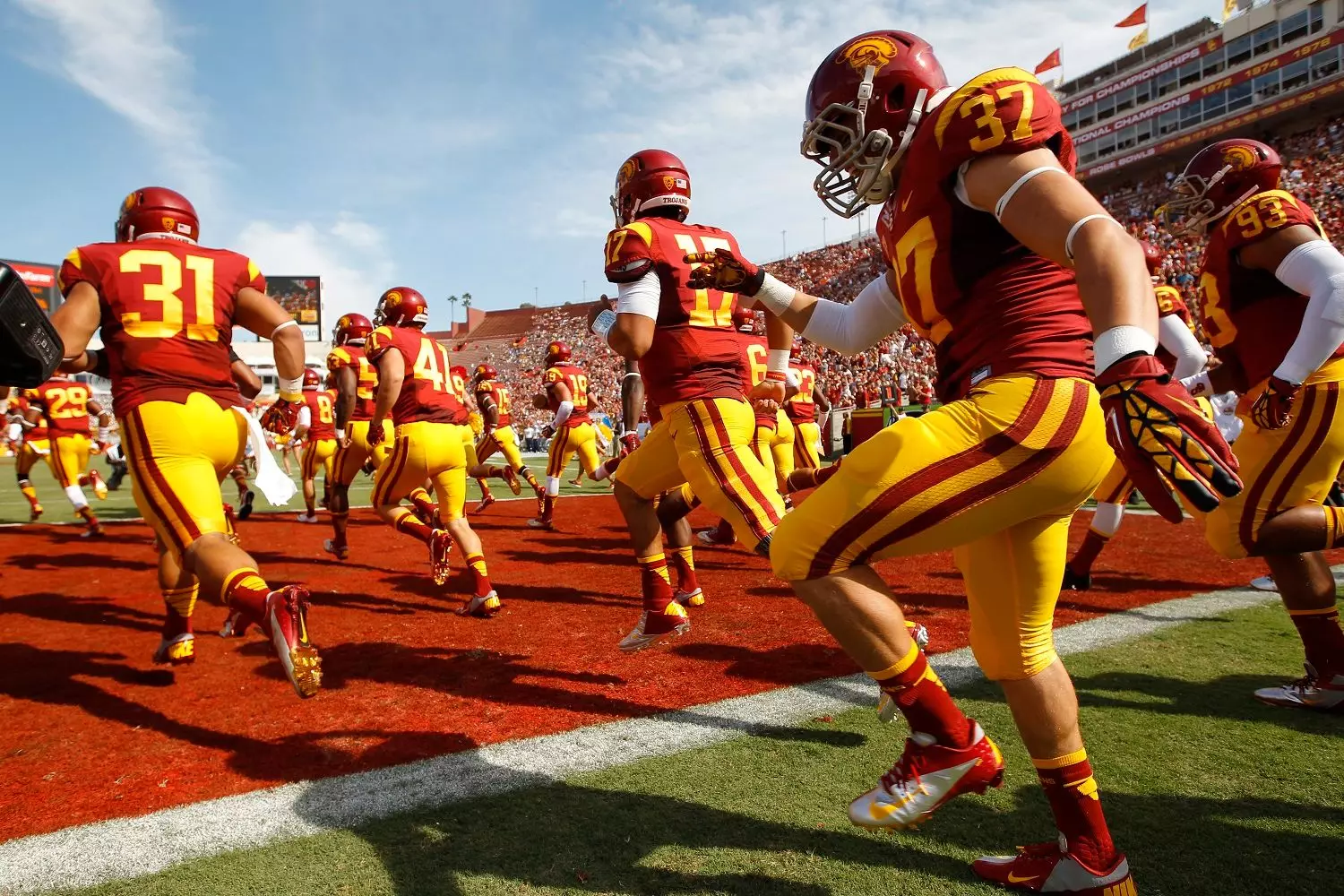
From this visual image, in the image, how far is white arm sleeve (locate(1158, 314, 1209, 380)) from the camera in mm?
3889

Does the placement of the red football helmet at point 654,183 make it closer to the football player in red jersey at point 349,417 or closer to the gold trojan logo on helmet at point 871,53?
the gold trojan logo on helmet at point 871,53

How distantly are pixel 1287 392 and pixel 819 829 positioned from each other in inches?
104

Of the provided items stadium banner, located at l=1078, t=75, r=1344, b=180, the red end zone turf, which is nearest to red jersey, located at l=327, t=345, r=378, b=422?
the red end zone turf

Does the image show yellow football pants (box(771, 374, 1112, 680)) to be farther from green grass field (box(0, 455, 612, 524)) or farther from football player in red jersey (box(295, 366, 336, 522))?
green grass field (box(0, 455, 612, 524))

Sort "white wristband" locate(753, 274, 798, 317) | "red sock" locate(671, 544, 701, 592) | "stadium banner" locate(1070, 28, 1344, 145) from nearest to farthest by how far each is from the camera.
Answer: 1. "white wristband" locate(753, 274, 798, 317)
2. "red sock" locate(671, 544, 701, 592)
3. "stadium banner" locate(1070, 28, 1344, 145)

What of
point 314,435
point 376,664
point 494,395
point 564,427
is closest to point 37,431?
point 314,435

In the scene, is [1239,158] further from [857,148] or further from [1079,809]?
[1079,809]

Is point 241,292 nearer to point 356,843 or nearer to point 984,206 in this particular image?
point 356,843

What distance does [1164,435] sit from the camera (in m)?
1.44

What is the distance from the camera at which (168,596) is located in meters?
4.20

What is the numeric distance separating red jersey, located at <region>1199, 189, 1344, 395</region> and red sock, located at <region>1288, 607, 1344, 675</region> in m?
1.05

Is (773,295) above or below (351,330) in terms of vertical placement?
below

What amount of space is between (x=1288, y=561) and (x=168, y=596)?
534 cm

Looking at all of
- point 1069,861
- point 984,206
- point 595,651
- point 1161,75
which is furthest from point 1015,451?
point 1161,75
